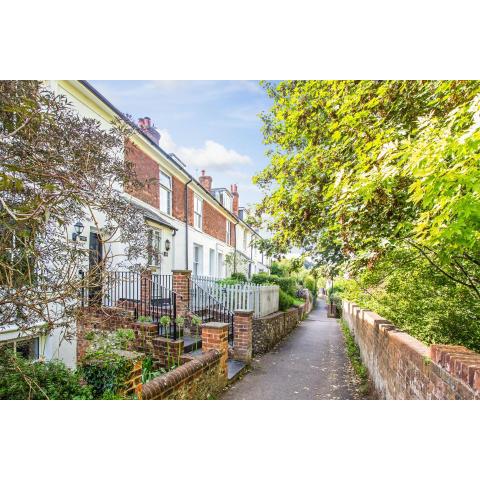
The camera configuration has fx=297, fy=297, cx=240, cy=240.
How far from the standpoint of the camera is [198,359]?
4.12 metres

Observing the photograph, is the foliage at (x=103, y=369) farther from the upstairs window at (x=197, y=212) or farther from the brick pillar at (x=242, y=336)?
the upstairs window at (x=197, y=212)

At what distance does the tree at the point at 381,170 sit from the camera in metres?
2.04

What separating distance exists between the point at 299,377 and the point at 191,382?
Result: 2552mm

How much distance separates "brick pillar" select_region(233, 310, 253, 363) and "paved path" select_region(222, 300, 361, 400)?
0.34m

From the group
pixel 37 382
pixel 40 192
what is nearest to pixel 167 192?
pixel 40 192

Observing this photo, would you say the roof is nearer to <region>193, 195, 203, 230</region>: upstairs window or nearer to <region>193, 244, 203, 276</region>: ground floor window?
<region>193, 195, 203, 230</region>: upstairs window

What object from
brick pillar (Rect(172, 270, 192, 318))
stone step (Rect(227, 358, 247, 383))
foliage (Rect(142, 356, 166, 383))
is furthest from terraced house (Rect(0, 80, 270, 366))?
stone step (Rect(227, 358, 247, 383))

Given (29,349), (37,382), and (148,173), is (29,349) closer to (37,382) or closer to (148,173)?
(37,382)

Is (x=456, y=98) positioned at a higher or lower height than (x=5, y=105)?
higher

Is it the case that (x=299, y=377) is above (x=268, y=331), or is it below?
below

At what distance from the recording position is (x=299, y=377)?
217 inches

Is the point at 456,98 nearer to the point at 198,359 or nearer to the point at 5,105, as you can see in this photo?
the point at 5,105
